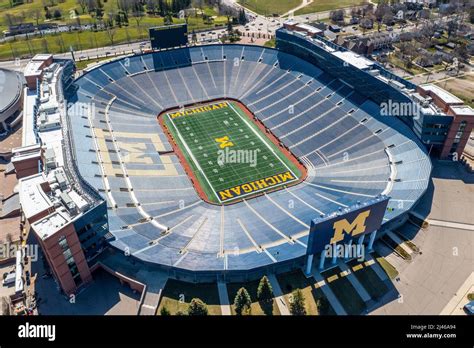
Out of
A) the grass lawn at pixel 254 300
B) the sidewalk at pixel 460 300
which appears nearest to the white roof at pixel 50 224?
the grass lawn at pixel 254 300

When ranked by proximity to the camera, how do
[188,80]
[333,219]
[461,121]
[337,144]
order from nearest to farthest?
[333,219] → [461,121] → [337,144] → [188,80]

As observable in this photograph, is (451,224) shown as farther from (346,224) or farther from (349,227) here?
(346,224)

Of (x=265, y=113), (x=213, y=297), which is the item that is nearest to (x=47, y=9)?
(x=265, y=113)

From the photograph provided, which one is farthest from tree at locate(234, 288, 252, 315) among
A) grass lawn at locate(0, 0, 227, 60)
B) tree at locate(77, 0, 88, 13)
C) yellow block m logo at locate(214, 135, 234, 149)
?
tree at locate(77, 0, 88, 13)

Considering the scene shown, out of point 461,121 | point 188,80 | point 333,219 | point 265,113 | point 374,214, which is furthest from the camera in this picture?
point 188,80

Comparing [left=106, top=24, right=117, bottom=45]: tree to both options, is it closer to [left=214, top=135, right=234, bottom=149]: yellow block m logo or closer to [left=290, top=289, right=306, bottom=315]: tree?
[left=214, top=135, right=234, bottom=149]: yellow block m logo

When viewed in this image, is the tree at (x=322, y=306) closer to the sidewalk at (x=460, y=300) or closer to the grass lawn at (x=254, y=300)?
the grass lawn at (x=254, y=300)

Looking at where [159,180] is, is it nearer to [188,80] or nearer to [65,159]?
[65,159]
